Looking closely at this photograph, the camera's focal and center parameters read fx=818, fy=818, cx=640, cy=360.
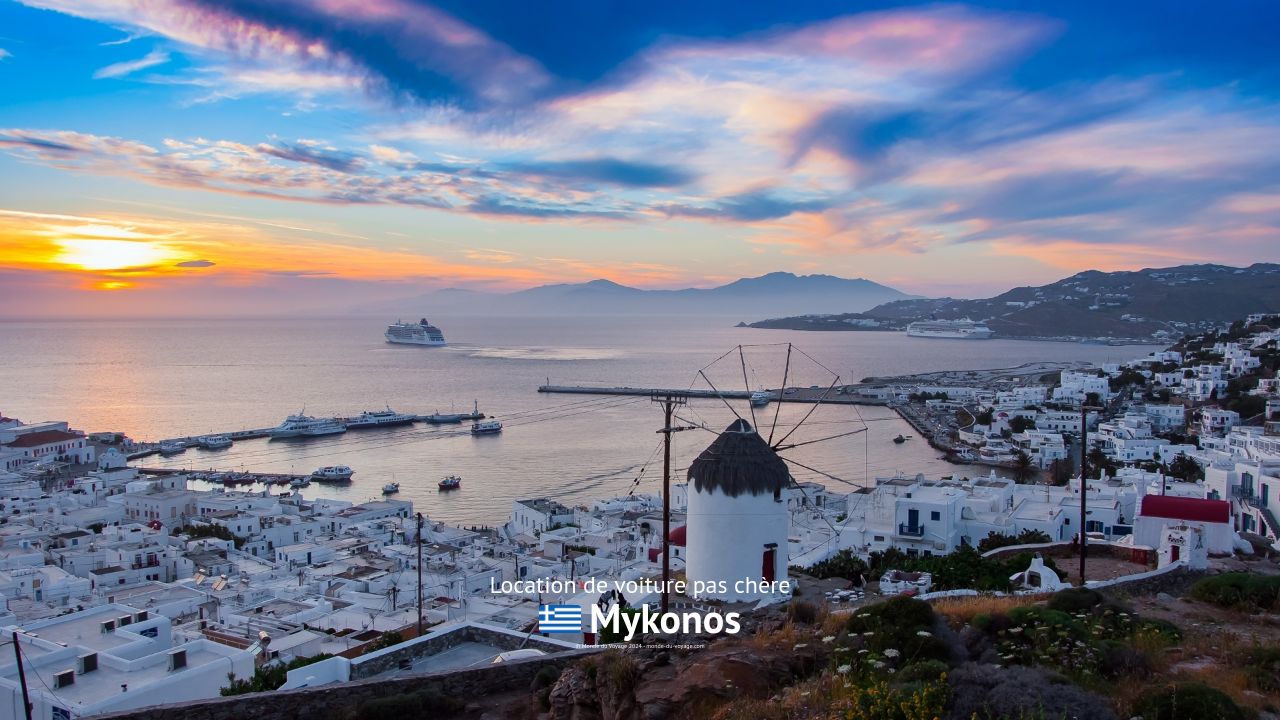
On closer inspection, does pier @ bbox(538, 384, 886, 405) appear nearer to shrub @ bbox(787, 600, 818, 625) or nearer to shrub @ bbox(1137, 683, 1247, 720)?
shrub @ bbox(787, 600, 818, 625)

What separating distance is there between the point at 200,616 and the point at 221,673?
271 inches

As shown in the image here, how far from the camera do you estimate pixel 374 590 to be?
16109mm

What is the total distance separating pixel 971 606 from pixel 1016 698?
2.77 metres

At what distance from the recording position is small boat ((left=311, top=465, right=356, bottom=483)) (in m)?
36.0

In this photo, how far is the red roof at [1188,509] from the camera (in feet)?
36.7

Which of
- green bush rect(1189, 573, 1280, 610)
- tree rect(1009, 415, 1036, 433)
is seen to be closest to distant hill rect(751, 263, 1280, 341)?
tree rect(1009, 415, 1036, 433)

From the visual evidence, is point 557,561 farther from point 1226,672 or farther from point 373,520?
point 1226,672

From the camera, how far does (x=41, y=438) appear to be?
1469 inches

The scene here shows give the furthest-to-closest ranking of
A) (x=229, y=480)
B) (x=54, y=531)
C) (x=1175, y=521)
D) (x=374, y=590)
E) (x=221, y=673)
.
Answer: (x=229, y=480) < (x=54, y=531) < (x=374, y=590) < (x=1175, y=521) < (x=221, y=673)

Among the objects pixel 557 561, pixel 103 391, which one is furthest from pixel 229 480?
pixel 103 391

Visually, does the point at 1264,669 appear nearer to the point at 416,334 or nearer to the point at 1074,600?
the point at 1074,600

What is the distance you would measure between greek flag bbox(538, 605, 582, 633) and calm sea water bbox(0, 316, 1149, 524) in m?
3.45

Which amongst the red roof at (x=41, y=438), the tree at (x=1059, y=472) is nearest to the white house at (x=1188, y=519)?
the tree at (x=1059, y=472)

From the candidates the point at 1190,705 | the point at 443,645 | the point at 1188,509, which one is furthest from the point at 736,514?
the point at 1188,509
